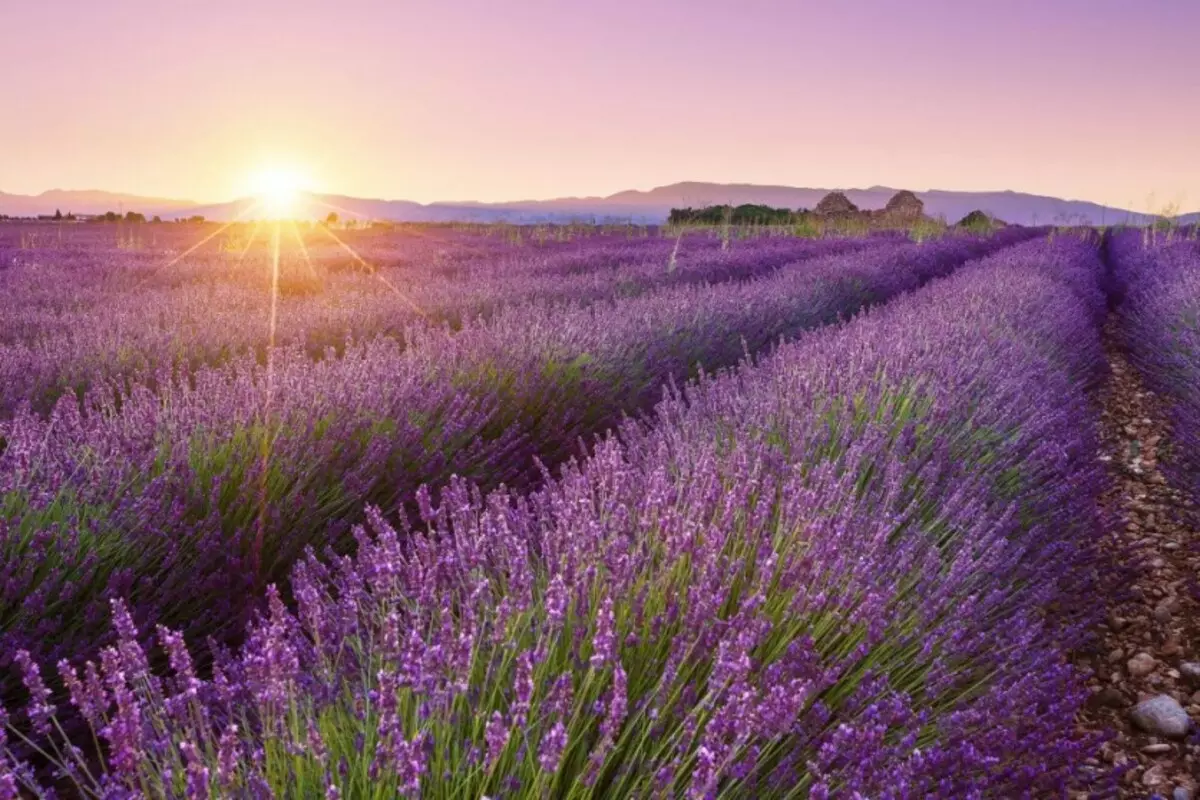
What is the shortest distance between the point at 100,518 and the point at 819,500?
195cm

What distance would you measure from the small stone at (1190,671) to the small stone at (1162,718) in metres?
0.23

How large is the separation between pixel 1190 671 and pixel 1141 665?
0.14 metres

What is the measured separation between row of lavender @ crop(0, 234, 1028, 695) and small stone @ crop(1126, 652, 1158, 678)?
6.77 ft

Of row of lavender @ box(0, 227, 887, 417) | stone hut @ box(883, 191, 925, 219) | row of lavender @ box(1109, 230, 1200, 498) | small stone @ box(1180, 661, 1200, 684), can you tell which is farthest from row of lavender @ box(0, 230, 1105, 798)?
stone hut @ box(883, 191, 925, 219)

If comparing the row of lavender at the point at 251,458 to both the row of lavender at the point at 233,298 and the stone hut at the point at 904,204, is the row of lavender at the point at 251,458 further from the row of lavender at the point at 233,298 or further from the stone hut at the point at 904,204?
the stone hut at the point at 904,204

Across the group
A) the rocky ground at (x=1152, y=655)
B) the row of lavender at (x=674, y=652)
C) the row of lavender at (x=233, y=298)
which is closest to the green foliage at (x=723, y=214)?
the row of lavender at (x=233, y=298)

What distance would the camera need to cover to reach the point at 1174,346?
5941 mm

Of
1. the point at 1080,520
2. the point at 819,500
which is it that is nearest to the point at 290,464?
the point at 819,500

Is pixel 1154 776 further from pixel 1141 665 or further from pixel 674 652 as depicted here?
pixel 674 652

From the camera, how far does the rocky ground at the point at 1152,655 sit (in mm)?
2275

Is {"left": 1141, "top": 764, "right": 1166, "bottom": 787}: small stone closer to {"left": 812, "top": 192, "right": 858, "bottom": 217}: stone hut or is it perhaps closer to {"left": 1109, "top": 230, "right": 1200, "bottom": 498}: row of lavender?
{"left": 1109, "top": 230, "right": 1200, "bottom": 498}: row of lavender

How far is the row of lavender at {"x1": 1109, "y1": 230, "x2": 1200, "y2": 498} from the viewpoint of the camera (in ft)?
14.5

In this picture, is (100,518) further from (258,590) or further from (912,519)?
(912,519)

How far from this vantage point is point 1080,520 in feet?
9.61
